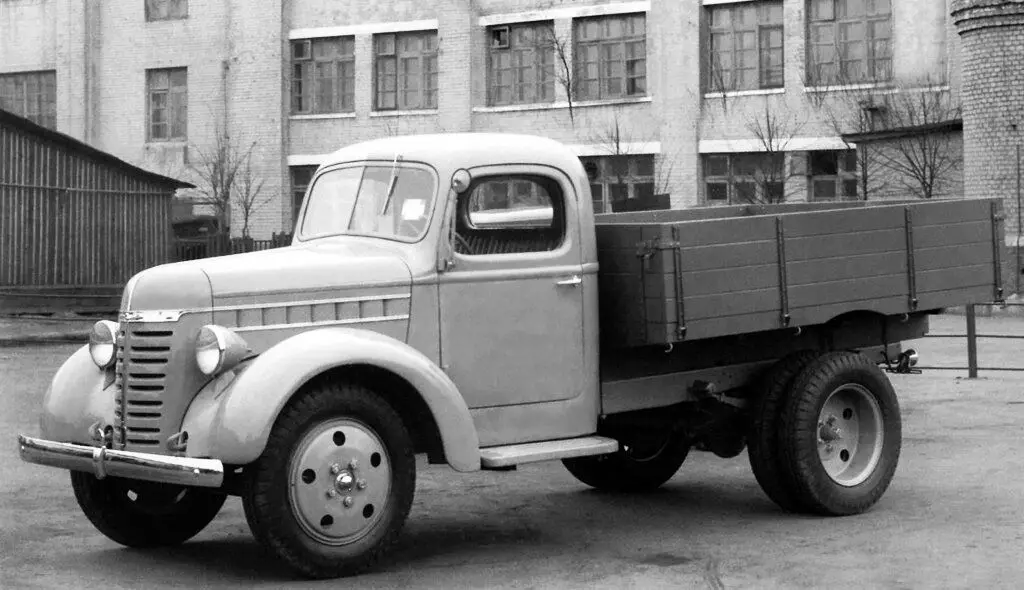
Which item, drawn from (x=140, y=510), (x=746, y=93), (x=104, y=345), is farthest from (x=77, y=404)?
(x=746, y=93)

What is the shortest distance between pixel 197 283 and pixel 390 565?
5.21ft

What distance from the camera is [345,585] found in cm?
Answer: 719

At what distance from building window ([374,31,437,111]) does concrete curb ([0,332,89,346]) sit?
64.0 ft

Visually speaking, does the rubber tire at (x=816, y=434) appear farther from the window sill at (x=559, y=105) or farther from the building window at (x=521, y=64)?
the building window at (x=521, y=64)

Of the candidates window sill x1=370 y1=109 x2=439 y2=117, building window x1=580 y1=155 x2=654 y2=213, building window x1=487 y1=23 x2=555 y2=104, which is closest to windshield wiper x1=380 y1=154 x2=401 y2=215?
building window x1=580 y1=155 x2=654 y2=213

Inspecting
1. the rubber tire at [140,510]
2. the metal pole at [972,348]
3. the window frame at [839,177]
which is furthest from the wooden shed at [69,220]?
the rubber tire at [140,510]

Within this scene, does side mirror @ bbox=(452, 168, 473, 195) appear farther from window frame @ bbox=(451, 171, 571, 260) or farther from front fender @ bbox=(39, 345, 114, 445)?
front fender @ bbox=(39, 345, 114, 445)

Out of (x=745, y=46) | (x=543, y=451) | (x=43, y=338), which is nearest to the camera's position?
(x=543, y=451)

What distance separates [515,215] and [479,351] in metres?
0.84

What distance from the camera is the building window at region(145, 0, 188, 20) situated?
4741 cm

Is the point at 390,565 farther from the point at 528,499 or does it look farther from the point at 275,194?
the point at 275,194

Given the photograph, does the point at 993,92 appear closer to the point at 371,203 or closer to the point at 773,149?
the point at 773,149

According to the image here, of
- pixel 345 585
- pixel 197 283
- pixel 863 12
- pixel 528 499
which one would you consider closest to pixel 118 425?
pixel 197 283

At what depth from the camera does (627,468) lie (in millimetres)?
10047
